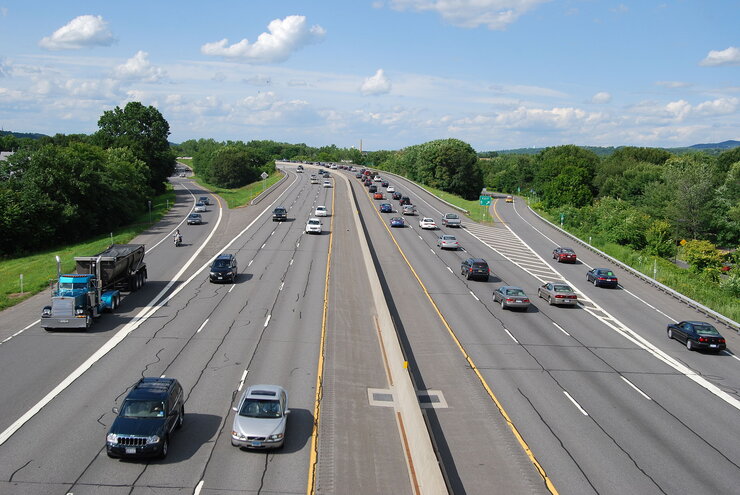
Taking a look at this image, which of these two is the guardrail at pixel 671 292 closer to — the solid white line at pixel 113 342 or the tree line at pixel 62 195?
the solid white line at pixel 113 342

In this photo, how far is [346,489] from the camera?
51.4 feet

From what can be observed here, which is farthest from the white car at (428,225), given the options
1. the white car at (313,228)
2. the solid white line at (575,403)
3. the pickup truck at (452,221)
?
the solid white line at (575,403)

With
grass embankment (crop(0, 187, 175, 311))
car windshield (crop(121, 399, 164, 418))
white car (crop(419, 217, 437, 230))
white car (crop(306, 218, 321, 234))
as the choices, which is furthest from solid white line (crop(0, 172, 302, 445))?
white car (crop(419, 217, 437, 230))

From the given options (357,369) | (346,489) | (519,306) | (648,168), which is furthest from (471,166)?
(346,489)

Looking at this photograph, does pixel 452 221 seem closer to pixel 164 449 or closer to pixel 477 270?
pixel 477 270

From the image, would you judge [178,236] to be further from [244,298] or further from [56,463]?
[56,463]

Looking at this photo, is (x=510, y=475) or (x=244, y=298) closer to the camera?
(x=510, y=475)

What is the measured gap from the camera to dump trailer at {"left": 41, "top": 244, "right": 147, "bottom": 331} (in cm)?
2898

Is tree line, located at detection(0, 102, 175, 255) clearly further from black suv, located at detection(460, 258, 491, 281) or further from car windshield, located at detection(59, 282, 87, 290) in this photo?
black suv, located at detection(460, 258, 491, 281)

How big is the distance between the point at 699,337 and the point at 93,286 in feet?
104

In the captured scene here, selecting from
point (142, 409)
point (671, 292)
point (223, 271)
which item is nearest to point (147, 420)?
point (142, 409)

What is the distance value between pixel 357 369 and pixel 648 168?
106938 mm

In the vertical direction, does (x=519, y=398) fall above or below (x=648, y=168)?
below

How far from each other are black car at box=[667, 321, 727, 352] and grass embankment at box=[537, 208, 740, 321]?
30.1ft
